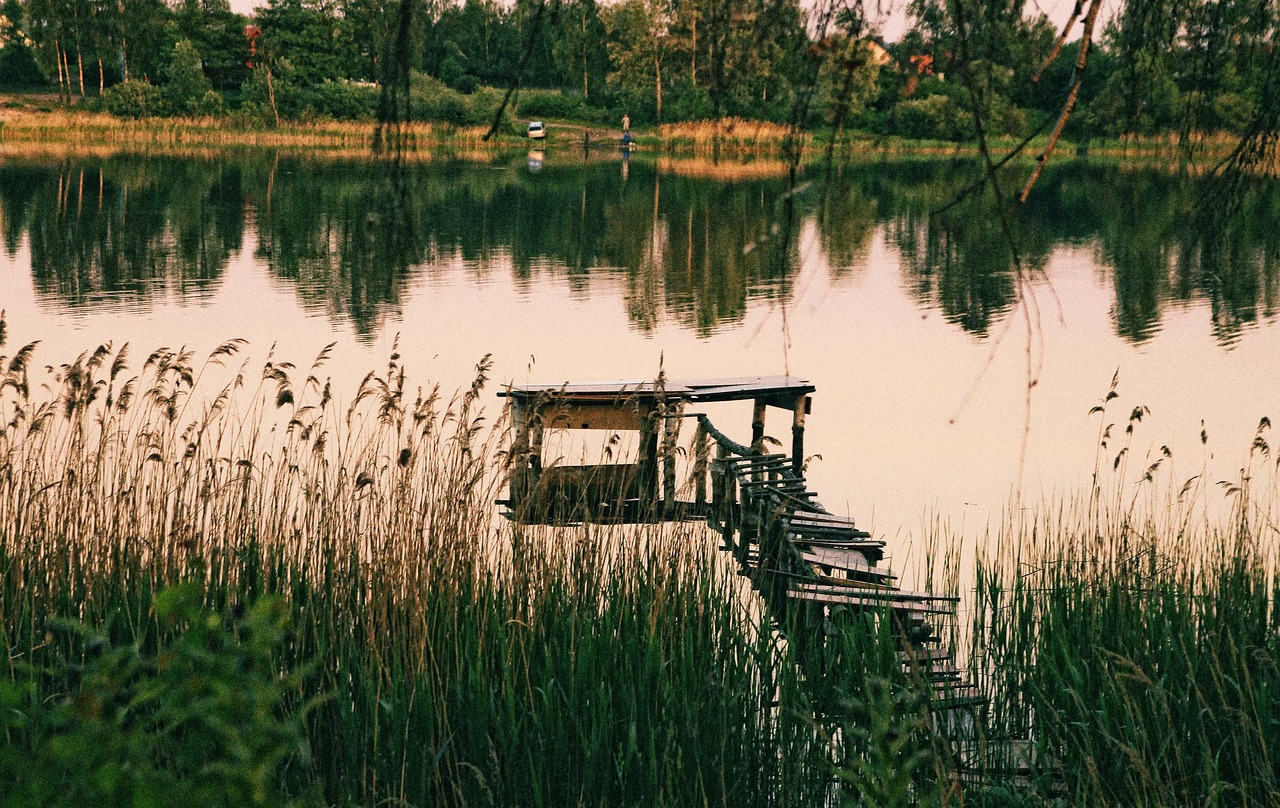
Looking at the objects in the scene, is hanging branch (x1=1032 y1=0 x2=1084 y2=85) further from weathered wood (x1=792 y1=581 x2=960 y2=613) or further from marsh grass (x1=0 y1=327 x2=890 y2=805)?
weathered wood (x1=792 y1=581 x2=960 y2=613)

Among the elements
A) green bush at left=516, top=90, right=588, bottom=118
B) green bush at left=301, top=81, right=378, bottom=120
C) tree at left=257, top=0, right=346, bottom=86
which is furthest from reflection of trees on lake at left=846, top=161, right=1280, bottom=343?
tree at left=257, top=0, right=346, bottom=86

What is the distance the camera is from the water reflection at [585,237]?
21.8 metres

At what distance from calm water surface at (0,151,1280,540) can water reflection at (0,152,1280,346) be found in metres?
0.13

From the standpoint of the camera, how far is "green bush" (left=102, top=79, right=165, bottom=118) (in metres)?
51.9

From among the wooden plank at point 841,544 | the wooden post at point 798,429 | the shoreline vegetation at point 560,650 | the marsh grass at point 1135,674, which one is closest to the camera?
the shoreline vegetation at point 560,650

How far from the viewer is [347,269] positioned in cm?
2473

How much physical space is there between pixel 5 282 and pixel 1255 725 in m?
21.4

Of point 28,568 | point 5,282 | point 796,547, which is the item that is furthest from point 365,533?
point 5,282

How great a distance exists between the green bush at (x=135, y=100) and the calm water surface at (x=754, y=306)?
43.9 feet

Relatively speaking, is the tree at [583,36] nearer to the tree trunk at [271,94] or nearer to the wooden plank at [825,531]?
the wooden plank at [825,531]

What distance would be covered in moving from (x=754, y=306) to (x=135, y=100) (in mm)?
40084

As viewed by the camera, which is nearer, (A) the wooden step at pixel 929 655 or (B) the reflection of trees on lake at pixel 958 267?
(A) the wooden step at pixel 929 655

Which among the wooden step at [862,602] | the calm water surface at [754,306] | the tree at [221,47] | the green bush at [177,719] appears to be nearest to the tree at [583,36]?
the calm water surface at [754,306]

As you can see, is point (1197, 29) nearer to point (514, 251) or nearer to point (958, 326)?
point (958, 326)
